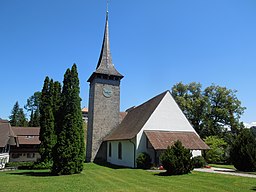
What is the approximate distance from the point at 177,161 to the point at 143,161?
18.3 feet

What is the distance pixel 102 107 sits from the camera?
34.0 metres

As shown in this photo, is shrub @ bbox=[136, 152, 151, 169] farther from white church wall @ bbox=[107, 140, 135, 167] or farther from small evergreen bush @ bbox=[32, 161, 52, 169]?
small evergreen bush @ bbox=[32, 161, 52, 169]

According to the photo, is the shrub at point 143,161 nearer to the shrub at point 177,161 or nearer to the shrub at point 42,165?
the shrub at point 177,161

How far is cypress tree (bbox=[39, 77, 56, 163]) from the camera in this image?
23.1 meters

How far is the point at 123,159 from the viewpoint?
2595cm

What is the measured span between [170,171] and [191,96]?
2811 cm

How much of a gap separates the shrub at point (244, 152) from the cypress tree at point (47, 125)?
56.4 feet

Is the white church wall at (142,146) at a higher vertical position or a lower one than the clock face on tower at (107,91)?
lower

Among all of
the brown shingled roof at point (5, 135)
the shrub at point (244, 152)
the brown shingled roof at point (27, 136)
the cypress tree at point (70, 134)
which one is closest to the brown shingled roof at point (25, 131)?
the brown shingled roof at point (27, 136)

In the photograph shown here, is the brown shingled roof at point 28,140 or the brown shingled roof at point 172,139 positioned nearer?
the brown shingled roof at point 172,139

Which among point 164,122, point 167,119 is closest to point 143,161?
point 164,122

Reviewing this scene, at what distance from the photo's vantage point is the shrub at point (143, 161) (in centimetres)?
2152

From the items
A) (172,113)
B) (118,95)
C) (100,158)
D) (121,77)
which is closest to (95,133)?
(100,158)

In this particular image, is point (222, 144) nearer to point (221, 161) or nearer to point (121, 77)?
point (221, 161)
